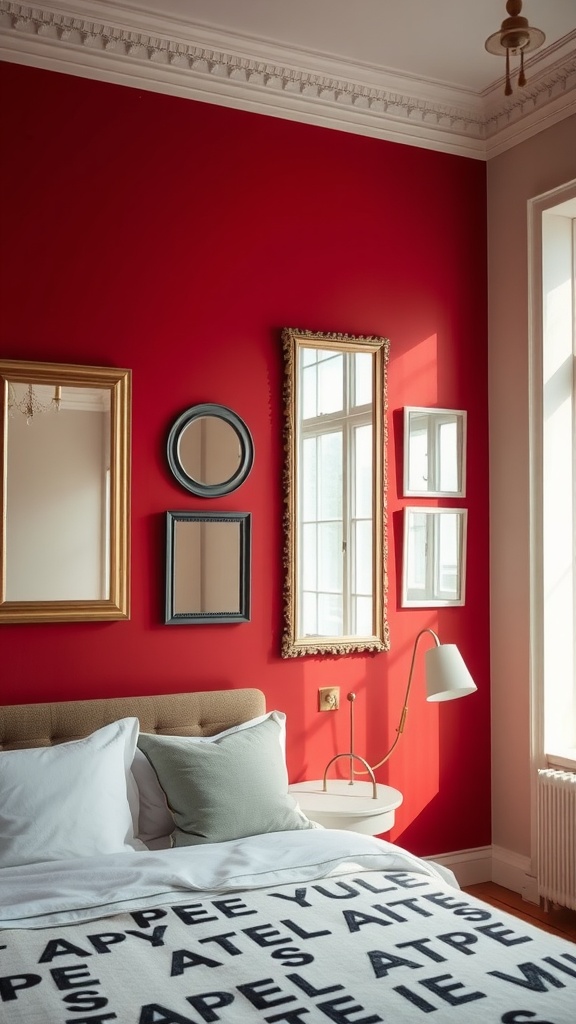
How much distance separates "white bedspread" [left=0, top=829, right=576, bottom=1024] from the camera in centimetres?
200

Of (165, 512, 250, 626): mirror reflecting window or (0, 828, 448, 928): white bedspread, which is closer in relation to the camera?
(0, 828, 448, 928): white bedspread

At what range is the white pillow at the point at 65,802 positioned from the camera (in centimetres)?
286

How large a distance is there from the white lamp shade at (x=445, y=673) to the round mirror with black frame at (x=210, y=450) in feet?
3.36

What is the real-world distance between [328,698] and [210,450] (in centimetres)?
113

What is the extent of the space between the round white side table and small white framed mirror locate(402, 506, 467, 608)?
2.75 feet

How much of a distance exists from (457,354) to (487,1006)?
2960 millimetres

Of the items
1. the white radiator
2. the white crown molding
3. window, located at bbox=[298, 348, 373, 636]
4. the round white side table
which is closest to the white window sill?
the white radiator

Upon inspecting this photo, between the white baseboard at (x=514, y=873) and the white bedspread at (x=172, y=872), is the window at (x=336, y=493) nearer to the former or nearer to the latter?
the white bedspread at (x=172, y=872)

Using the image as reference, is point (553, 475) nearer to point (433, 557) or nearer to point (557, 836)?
point (433, 557)

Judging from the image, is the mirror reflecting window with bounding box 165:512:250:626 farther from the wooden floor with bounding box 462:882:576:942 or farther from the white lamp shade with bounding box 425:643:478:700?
the wooden floor with bounding box 462:882:576:942

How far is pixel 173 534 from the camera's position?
11.9ft

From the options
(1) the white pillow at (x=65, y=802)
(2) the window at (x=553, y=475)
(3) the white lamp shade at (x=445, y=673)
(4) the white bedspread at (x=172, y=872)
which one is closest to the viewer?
(4) the white bedspread at (x=172, y=872)

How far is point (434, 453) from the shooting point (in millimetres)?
4242

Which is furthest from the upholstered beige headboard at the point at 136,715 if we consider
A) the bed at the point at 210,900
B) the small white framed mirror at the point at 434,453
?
the small white framed mirror at the point at 434,453
